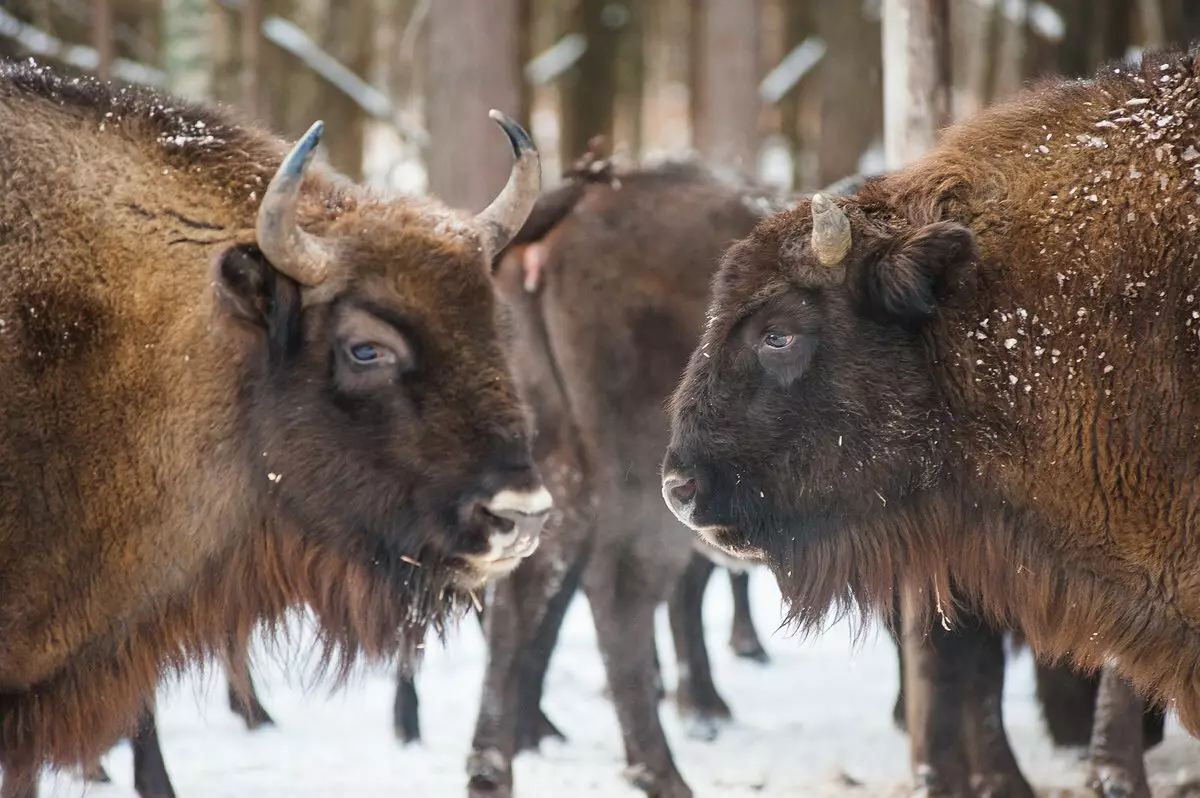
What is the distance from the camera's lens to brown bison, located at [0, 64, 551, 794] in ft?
14.4

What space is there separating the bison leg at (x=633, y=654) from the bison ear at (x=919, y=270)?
2.42 metres

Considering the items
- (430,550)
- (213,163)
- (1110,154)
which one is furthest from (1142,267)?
(213,163)

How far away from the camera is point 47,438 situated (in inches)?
171

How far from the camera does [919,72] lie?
21.4ft

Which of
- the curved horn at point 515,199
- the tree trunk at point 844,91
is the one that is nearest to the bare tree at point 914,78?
the curved horn at point 515,199

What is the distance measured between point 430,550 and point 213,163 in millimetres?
1522

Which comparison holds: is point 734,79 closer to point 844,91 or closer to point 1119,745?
point 844,91

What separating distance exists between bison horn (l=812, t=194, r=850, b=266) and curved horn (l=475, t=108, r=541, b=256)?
1.02 m

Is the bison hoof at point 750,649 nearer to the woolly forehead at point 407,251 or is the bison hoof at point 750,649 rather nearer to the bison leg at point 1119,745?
the bison leg at point 1119,745

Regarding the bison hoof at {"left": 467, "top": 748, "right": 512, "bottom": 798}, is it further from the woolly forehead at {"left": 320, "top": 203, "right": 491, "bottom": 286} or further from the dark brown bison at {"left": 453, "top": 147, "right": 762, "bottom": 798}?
the woolly forehead at {"left": 320, "top": 203, "right": 491, "bottom": 286}

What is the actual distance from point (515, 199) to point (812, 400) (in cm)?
128

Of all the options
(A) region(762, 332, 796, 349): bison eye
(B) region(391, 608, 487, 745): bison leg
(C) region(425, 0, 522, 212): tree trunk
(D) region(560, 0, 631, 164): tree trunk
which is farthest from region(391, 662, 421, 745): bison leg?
(D) region(560, 0, 631, 164): tree trunk

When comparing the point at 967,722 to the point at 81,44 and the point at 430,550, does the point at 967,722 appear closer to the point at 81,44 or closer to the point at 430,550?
the point at 430,550

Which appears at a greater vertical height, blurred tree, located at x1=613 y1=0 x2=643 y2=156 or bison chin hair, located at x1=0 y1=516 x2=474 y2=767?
blurred tree, located at x1=613 y1=0 x2=643 y2=156
